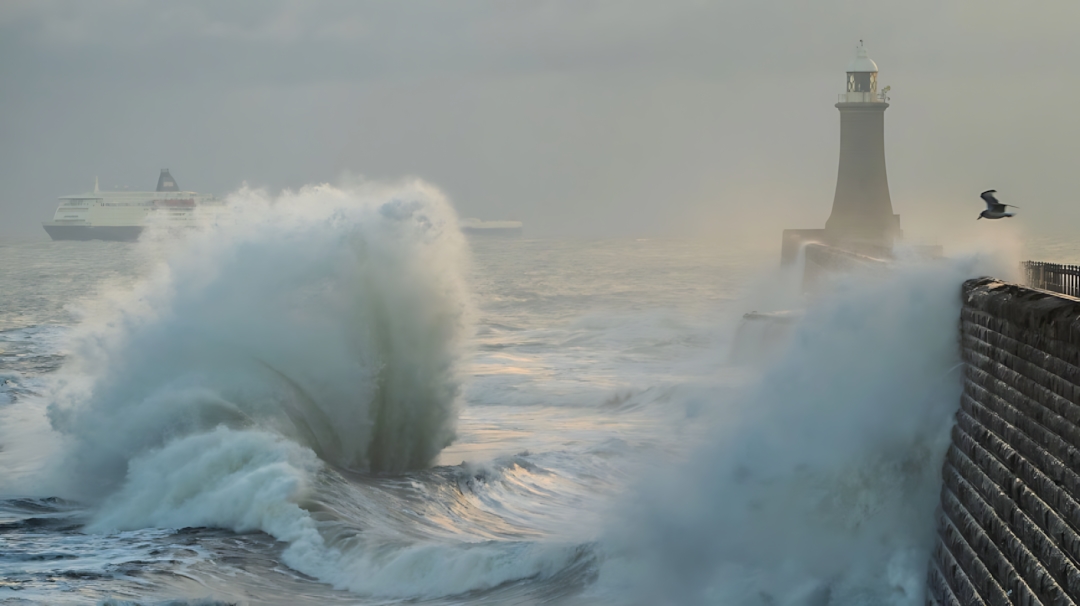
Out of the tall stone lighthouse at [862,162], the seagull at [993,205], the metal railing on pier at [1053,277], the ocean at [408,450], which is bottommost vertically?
the ocean at [408,450]

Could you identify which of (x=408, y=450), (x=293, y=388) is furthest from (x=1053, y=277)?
(x=293, y=388)

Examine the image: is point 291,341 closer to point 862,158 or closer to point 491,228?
point 862,158

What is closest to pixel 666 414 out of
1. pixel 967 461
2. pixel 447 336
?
pixel 447 336

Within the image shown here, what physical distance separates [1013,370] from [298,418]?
8.58 meters

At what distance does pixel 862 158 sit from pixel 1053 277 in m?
26.7

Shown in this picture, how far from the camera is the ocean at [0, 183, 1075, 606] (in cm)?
821

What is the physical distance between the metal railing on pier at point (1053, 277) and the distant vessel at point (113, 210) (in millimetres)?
96856

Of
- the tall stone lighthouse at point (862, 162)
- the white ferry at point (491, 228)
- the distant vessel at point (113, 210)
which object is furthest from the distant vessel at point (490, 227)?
the tall stone lighthouse at point (862, 162)

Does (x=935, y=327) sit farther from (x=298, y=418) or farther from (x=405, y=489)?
(x=298, y=418)

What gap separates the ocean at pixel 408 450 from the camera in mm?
8211

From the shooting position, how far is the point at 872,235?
116 feet

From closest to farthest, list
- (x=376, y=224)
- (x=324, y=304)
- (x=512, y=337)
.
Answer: (x=324, y=304) → (x=376, y=224) → (x=512, y=337)

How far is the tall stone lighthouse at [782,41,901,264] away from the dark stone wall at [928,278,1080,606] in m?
28.3

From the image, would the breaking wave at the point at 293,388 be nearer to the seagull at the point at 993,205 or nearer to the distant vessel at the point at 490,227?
the seagull at the point at 993,205
